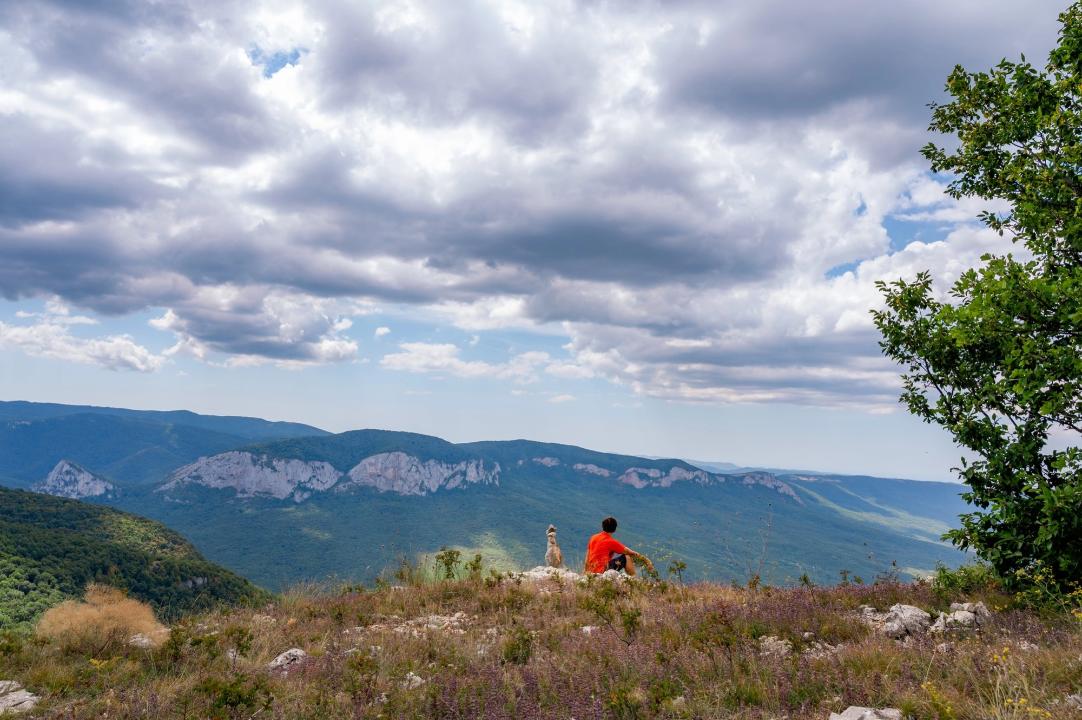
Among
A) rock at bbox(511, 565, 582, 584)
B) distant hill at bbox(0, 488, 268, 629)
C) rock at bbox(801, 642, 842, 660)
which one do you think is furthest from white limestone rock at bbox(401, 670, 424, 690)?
distant hill at bbox(0, 488, 268, 629)

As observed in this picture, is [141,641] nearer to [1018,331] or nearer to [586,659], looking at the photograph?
[586,659]

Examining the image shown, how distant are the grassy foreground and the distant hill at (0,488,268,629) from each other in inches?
2595

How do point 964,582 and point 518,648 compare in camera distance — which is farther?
point 964,582

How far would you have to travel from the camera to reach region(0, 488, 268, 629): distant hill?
8362cm

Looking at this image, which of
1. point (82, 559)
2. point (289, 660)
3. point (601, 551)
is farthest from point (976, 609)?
point (82, 559)

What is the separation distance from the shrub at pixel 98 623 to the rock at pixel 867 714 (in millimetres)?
9437

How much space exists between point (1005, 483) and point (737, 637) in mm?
4584

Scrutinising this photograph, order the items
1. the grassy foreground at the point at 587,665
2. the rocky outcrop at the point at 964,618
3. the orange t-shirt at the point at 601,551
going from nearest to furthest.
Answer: the grassy foreground at the point at 587,665, the rocky outcrop at the point at 964,618, the orange t-shirt at the point at 601,551

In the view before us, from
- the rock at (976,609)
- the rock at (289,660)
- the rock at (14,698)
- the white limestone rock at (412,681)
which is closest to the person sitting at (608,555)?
the rock at (976,609)

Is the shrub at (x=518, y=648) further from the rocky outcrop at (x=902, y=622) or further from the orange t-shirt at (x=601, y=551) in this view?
the orange t-shirt at (x=601, y=551)

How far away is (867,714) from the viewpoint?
Result: 4.86 metres

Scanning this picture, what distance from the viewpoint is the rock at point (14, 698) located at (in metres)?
6.30

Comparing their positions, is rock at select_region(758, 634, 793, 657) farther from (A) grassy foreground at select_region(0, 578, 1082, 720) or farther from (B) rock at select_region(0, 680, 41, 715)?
(B) rock at select_region(0, 680, 41, 715)

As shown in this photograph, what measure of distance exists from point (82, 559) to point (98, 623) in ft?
396
